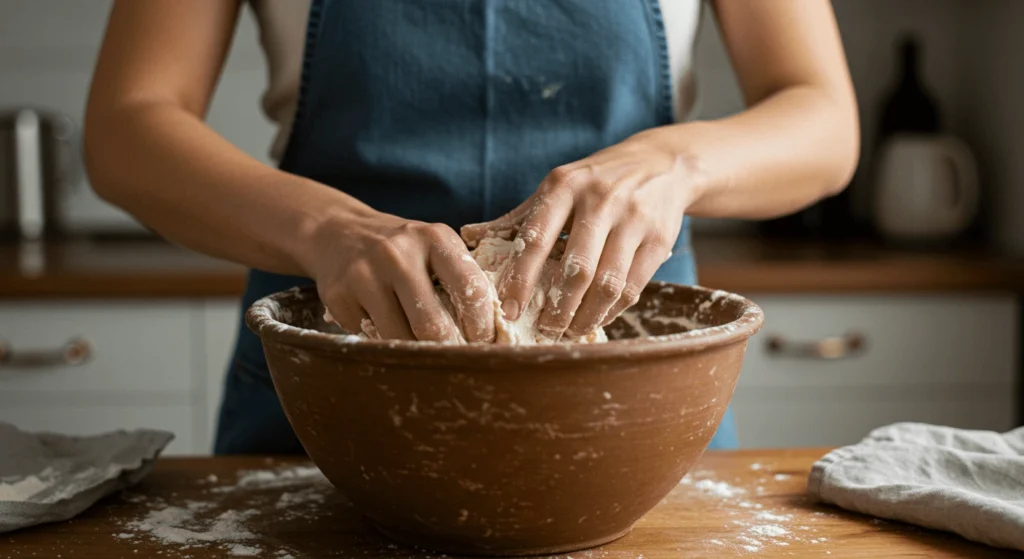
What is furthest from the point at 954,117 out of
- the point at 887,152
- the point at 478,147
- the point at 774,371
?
the point at 478,147

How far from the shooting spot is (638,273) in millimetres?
723

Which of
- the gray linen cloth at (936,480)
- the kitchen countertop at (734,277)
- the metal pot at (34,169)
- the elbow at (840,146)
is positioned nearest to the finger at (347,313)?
the gray linen cloth at (936,480)

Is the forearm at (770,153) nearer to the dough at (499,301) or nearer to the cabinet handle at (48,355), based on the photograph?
the dough at (499,301)

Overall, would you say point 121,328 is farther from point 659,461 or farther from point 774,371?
point 659,461

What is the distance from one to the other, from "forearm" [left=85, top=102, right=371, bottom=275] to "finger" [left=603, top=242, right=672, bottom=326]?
18 centimetres

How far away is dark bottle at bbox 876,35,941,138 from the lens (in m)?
2.23

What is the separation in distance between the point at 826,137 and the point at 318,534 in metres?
0.54

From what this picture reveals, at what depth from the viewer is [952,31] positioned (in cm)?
237

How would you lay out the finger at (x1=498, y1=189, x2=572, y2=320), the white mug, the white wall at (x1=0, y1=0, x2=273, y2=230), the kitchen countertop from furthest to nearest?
the white wall at (x1=0, y1=0, x2=273, y2=230)
the white mug
the kitchen countertop
the finger at (x1=498, y1=189, x2=572, y2=320)

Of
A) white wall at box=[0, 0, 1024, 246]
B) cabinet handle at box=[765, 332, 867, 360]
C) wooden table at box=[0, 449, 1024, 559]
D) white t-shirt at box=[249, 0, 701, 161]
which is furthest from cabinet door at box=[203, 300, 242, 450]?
wooden table at box=[0, 449, 1024, 559]

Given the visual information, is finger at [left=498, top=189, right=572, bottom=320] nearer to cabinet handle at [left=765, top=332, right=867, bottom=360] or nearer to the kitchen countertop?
the kitchen countertop

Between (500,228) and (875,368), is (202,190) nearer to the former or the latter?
(500,228)

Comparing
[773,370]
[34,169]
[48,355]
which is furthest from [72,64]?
[773,370]

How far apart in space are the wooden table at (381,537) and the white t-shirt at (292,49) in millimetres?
380
